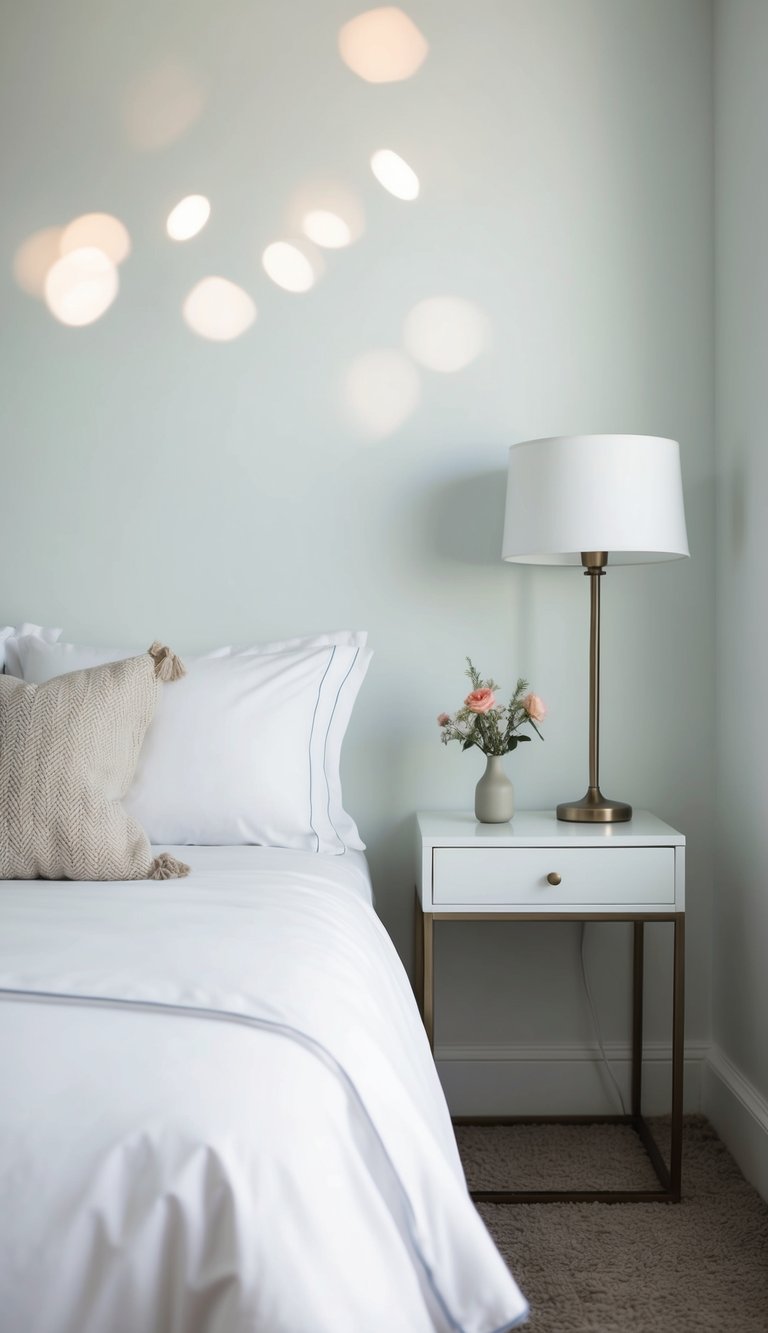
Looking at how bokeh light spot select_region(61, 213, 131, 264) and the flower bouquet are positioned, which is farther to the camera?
bokeh light spot select_region(61, 213, 131, 264)

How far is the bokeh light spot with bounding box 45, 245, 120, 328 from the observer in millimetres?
2525

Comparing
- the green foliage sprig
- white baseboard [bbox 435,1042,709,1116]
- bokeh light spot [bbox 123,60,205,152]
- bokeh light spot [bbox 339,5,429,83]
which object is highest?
bokeh light spot [bbox 339,5,429,83]

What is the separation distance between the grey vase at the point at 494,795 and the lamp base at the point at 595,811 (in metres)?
0.14

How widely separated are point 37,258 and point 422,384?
0.98 meters

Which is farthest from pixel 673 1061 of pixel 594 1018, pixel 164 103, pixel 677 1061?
pixel 164 103

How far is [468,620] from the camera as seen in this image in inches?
100.0

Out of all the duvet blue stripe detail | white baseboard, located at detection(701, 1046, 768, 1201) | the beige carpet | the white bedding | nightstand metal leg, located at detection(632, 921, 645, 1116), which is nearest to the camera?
the white bedding

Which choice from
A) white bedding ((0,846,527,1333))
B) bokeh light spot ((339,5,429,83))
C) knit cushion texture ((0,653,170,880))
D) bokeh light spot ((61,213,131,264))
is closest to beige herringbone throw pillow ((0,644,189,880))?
knit cushion texture ((0,653,170,880))

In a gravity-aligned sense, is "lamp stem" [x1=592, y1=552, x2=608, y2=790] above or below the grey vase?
above

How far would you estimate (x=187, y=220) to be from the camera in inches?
99.6

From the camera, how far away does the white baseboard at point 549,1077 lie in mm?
2510

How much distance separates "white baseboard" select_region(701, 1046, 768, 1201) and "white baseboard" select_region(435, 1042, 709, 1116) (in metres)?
0.05

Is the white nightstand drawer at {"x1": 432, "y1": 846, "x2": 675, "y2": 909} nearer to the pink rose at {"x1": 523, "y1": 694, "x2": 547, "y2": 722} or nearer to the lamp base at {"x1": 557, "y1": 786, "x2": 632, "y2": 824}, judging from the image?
the lamp base at {"x1": 557, "y1": 786, "x2": 632, "y2": 824}

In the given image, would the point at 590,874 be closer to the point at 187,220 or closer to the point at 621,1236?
the point at 621,1236
